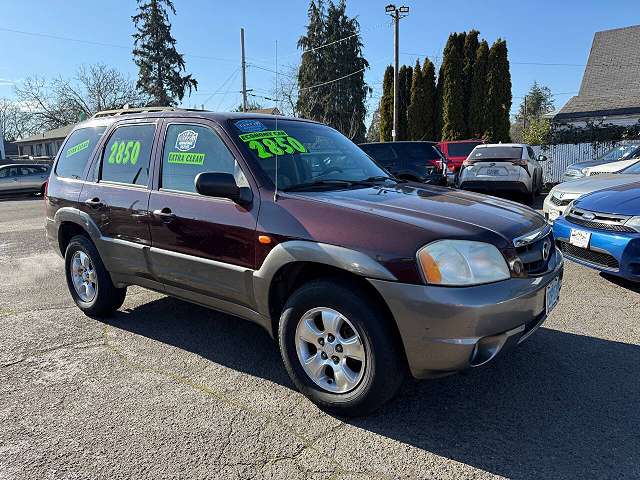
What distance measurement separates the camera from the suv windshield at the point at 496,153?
11992 millimetres

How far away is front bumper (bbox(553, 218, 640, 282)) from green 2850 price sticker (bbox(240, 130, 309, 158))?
316cm

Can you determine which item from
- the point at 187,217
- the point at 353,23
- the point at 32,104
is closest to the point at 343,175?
the point at 187,217

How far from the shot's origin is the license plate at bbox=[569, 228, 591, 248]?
5.00 m

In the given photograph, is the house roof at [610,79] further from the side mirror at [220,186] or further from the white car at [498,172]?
the side mirror at [220,186]

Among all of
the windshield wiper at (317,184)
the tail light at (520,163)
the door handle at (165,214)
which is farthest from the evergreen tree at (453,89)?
the door handle at (165,214)

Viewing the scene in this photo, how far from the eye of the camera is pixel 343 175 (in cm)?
373

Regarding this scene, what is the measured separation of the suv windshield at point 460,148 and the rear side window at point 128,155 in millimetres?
14882

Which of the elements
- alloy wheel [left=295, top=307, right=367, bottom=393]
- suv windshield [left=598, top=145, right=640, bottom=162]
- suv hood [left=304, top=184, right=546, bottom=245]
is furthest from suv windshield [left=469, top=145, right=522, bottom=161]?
alloy wheel [left=295, top=307, right=367, bottom=393]

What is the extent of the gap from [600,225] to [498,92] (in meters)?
23.8

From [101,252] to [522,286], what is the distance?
11.2ft

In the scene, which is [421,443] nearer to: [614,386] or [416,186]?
[614,386]

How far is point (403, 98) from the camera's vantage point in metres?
31.9

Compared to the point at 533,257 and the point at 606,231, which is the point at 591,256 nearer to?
the point at 606,231

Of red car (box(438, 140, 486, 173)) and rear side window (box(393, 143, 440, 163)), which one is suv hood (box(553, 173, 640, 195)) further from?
red car (box(438, 140, 486, 173))
